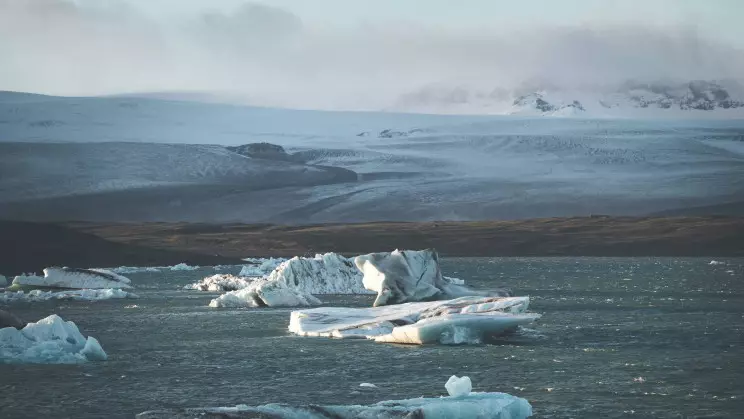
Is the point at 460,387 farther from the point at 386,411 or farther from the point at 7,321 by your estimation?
the point at 7,321

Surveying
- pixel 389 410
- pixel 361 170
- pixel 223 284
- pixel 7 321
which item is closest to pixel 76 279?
pixel 223 284

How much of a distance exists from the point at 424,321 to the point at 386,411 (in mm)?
13116

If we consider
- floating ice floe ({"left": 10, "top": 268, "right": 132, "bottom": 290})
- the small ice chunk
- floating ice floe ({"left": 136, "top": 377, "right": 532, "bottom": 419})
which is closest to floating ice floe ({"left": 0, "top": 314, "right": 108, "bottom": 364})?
floating ice floe ({"left": 136, "top": 377, "right": 532, "bottom": 419})

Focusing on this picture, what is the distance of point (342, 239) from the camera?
114562 mm

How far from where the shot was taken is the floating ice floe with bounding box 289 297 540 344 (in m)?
30.2

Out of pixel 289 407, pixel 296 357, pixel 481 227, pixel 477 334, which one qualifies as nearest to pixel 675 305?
pixel 477 334

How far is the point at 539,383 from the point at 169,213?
147 metres

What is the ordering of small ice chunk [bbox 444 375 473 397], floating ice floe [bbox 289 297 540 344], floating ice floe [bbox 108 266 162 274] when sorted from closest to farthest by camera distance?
small ice chunk [bbox 444 375 473 397] < floating ice floe [bbox 289 297 540 344] < floating ice floe [bbox 108 266 162 274]

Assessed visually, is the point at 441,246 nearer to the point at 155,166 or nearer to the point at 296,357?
the point at 155,166

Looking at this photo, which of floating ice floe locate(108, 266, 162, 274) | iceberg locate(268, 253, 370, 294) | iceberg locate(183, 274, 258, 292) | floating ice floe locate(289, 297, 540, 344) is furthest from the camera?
floating ice floe locate(108, 266, 162, 274)

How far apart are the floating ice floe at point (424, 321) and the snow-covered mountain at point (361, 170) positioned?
397ft

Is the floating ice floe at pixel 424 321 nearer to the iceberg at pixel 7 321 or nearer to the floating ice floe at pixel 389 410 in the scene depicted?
the iceberg at pixel 7 321

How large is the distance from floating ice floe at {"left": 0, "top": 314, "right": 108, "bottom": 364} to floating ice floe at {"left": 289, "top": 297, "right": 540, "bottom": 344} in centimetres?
790

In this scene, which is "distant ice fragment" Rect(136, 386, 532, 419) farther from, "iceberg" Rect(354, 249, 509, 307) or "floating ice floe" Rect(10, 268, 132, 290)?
"floating ice floe" Rect(10, 268, 132, 290)
